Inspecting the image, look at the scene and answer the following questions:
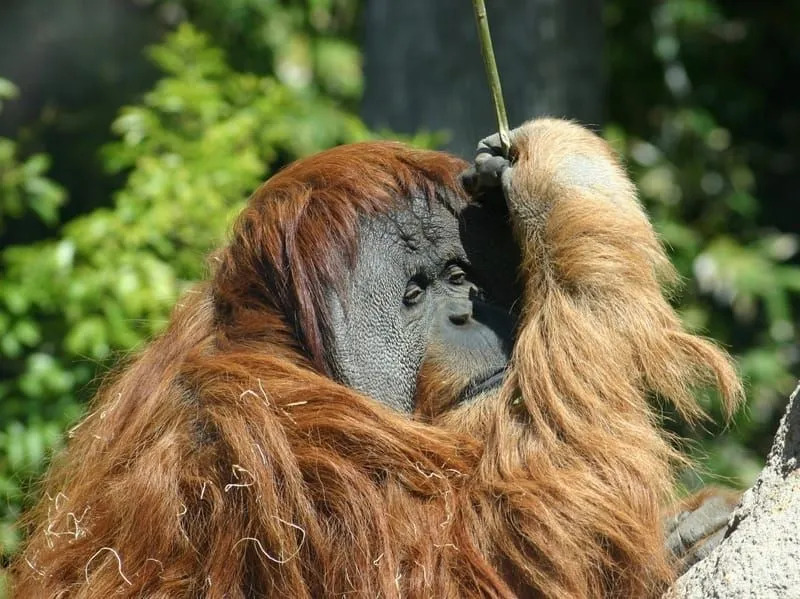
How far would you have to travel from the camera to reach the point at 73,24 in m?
6.88

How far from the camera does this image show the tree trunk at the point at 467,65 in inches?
200

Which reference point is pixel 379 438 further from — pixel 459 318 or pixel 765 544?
pixel 765 544

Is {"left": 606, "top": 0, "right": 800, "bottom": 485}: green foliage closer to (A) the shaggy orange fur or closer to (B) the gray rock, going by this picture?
(A) the shaggy orange fur

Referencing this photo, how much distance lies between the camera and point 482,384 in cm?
263

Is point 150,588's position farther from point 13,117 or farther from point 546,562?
point 13,117

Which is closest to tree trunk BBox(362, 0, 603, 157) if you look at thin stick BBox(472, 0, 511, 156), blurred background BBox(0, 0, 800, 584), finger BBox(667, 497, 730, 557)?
blurred background BBox(0, 0, 800, 584)

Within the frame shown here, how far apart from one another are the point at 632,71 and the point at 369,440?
5.17 m

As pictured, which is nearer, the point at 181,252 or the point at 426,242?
the point at 426,242

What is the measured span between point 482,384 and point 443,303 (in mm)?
222

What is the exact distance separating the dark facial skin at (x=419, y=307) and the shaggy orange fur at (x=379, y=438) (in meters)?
0.05

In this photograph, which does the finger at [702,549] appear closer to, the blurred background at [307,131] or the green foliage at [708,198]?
the blurred background at [307,131]

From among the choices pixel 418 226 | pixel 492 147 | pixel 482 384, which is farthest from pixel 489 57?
pixel 482 384

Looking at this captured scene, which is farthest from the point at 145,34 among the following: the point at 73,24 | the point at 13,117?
the point at 13,117

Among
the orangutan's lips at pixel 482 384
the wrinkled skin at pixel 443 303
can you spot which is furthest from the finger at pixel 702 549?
the orangutan's lips at pixel 482 384
